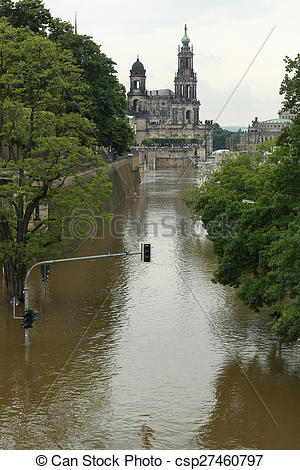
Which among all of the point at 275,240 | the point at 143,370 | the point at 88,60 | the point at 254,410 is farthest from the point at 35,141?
the point at 88,60

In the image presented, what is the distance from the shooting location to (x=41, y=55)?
41.9 metres

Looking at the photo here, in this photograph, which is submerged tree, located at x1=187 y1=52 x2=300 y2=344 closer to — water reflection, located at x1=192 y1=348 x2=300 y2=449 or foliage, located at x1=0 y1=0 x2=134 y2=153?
water reflection, located at x1=192 y1=348 x2=300 y2=449

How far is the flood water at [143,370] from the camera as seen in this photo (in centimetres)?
2594

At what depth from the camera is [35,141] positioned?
42.6 m

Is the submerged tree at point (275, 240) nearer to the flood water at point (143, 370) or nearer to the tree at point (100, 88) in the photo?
the flood water at point (143, 370)

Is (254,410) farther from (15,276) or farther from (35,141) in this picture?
(35,141)

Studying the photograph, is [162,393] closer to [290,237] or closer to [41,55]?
[290,237]

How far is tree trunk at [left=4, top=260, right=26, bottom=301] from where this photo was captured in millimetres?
42531

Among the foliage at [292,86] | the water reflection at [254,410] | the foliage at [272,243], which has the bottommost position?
the water reflection at [254,410]

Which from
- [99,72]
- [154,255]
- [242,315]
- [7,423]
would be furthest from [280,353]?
[99,72]

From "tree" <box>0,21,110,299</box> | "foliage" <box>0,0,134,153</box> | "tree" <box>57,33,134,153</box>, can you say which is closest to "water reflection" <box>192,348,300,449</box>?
"tree" <box>0,21,110,299</box>

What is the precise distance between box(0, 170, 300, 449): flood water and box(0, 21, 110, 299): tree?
419cm

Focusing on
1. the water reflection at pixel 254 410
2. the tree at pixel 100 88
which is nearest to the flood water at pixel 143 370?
the water reflection at pixel 254 410

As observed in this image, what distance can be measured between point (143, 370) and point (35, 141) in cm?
1737
